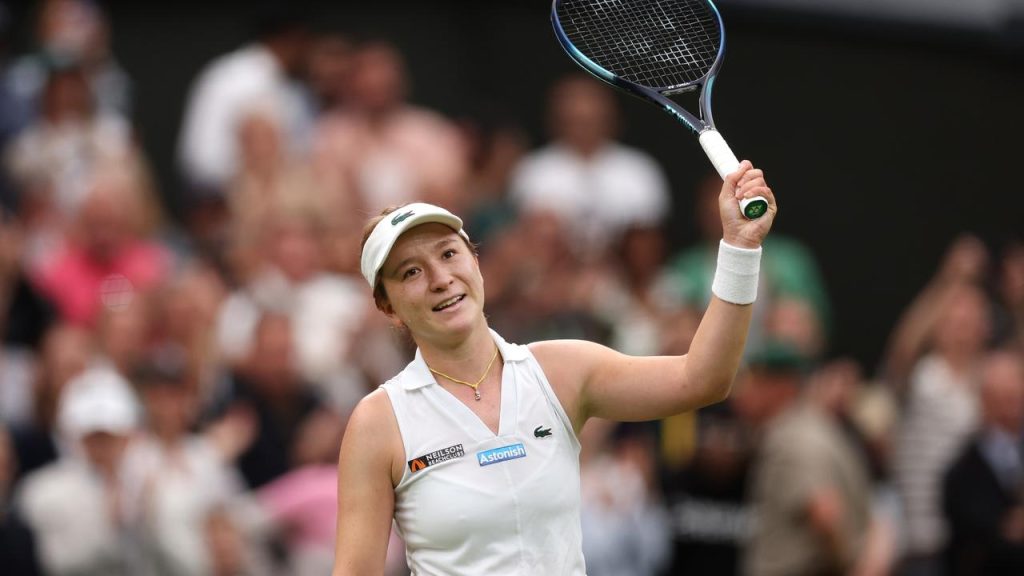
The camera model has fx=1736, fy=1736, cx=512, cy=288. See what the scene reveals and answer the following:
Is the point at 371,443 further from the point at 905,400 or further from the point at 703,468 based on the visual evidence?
the point at 905,400

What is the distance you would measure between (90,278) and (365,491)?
5422 millimetres

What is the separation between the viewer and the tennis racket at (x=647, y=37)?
4.69m

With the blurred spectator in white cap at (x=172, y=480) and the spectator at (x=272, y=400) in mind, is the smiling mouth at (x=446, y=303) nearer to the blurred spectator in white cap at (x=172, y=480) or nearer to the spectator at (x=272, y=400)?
the blurred spectator in white cap at (x=172, y=480)

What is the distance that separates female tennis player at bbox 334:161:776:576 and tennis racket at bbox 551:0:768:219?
0.68m

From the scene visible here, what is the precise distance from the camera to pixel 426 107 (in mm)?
12453

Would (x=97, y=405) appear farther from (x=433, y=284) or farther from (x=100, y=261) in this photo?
(x=433, y=284)

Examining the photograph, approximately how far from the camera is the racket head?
477 centimetres

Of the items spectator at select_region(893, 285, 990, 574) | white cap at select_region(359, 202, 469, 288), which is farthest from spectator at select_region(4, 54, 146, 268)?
white cap at select_region(359, 202, 469, 288)

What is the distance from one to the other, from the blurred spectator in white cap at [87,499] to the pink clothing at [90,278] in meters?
1.11

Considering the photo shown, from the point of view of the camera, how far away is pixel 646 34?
484 cm

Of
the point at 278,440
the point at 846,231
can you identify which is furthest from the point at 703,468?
the point at 846,231

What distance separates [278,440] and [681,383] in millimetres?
4552

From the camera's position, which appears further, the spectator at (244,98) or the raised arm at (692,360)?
the spectator at (244,98)

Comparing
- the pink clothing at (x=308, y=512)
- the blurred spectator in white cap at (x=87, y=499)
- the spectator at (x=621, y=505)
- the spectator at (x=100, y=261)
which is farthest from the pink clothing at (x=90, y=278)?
the spectator at (x=621, y=505)
